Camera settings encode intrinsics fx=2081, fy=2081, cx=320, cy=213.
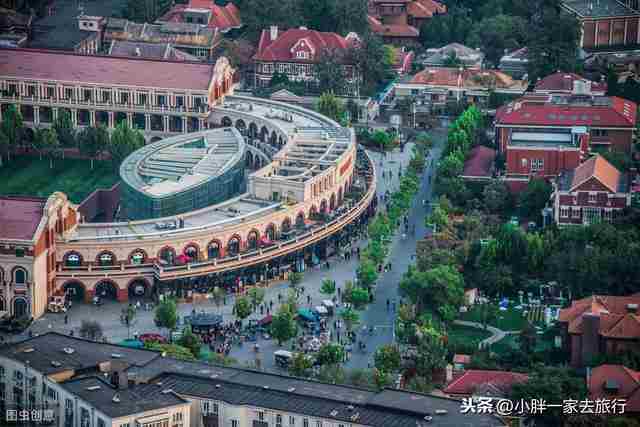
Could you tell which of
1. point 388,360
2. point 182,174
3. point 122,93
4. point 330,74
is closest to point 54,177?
point 122,93

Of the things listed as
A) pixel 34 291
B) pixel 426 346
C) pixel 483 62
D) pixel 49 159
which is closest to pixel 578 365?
pixel 426 346

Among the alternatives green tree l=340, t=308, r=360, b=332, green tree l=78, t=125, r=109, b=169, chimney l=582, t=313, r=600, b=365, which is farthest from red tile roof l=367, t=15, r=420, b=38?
chimney l=582, t=313, r=600, b=365

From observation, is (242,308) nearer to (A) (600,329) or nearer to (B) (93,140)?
(A) (600,329)

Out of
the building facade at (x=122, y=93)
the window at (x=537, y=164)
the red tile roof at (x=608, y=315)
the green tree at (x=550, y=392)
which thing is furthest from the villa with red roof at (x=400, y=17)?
the green tree at (x=550, y=392)

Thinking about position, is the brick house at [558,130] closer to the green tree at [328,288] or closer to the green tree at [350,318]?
the green tree at [328,288]

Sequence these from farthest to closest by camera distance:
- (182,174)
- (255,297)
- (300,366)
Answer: (182,174) → (255,297) → (300,366)

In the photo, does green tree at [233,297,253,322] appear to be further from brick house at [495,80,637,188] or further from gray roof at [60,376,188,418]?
brick house at [495,80,637,188]

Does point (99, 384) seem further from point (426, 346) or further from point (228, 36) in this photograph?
point (228, 36)
